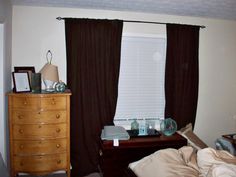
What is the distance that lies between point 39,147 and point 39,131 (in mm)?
193

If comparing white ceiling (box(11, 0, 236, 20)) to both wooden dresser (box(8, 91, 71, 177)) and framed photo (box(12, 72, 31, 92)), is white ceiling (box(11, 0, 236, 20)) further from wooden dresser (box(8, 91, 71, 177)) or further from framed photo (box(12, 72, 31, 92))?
wooden dresser (box(8, 91, 71, 177))

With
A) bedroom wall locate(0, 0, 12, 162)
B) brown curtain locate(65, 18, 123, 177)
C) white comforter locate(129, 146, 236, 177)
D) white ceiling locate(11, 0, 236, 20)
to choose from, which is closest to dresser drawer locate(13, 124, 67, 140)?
bedroom wall locate(0, 0, 12, 162)

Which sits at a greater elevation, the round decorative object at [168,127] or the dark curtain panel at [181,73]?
the dark curtain panel at [181,73]

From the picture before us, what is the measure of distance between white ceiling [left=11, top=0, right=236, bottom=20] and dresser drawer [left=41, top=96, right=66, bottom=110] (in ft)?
4.15

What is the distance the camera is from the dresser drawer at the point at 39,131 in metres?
2.58

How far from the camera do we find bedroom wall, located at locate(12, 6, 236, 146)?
118 inches

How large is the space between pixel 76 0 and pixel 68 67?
88cm

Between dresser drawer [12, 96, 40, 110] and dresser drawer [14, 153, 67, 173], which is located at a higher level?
dresser drawer [12, 96, 40, 110]

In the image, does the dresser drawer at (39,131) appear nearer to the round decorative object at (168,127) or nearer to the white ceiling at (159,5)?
the round decorative object at (168,127)

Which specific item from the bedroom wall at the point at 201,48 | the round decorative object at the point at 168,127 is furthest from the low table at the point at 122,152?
the bedroom wall at the point at 201,48

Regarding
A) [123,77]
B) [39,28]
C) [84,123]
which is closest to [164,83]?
[123,77]

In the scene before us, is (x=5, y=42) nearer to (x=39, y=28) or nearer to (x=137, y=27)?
(x=39, y=28)

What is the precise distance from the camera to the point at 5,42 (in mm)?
2609

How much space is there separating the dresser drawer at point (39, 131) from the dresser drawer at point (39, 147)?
0.06m
